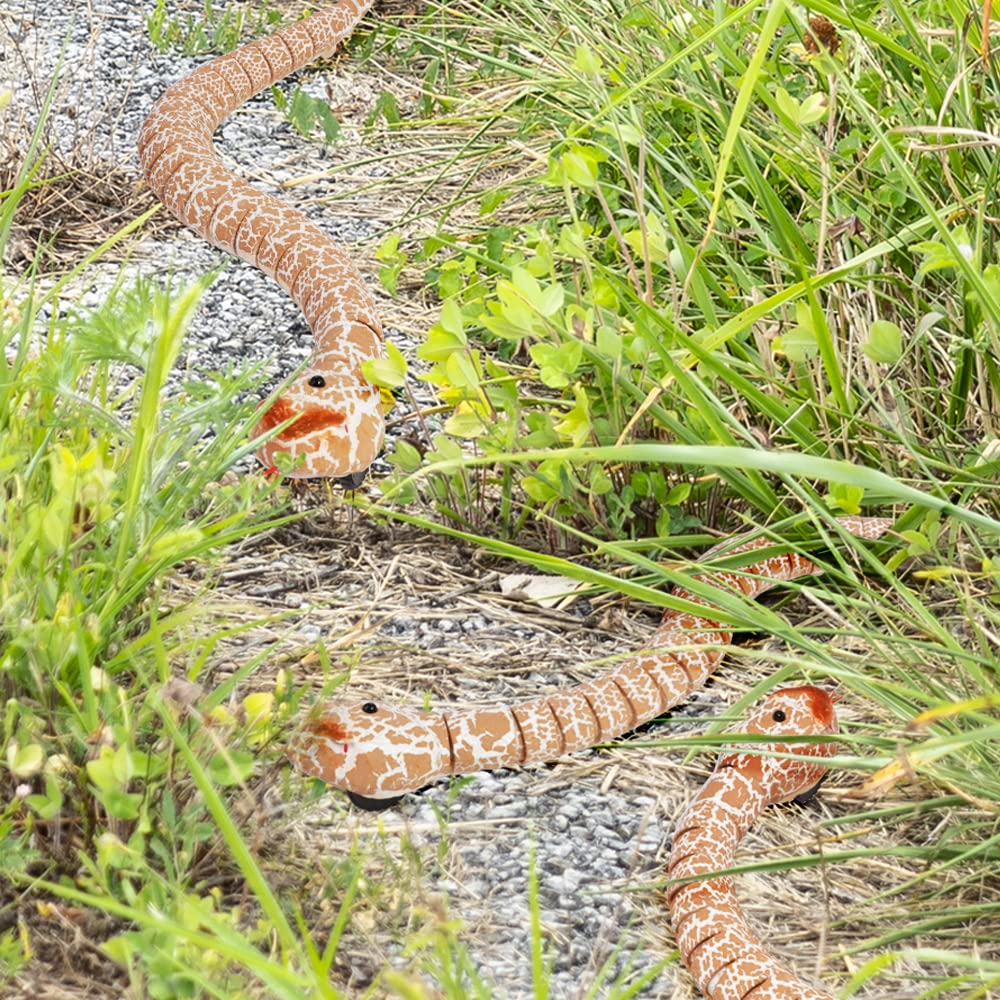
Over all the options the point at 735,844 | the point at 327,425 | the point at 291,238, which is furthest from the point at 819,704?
the point at 291,238

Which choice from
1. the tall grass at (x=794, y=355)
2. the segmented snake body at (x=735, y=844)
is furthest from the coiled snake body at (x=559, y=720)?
the tall grass at (x=794, y=355)

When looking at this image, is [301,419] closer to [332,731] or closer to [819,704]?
[332,731]

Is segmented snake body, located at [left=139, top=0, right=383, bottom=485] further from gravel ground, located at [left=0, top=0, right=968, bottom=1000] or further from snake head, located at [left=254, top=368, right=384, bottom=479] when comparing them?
gravel ground, located at [left=0, top=0, right=968, bottom=1000]

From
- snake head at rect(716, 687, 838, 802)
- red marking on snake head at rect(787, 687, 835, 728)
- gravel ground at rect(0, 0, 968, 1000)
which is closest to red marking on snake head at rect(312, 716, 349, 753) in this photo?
gravel ground at rect(0, 0, 968, 1000)

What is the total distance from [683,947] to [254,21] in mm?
4897

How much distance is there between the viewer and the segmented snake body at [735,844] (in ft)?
7.04

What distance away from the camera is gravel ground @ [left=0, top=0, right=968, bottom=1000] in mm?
2303

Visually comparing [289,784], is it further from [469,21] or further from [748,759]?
[469,21]

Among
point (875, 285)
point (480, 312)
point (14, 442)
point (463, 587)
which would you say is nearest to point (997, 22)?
point (875, 285)

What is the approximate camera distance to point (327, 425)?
10.8ft

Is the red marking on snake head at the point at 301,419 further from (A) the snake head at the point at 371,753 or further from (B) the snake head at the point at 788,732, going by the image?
(B) the snake head at the point at 788,732

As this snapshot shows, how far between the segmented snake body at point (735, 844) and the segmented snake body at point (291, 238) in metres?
1.04

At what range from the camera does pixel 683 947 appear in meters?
2.24

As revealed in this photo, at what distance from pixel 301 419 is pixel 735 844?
4.76 ft
